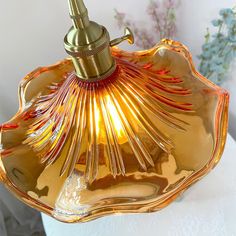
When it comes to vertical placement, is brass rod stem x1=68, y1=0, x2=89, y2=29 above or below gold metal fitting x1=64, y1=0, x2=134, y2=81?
above

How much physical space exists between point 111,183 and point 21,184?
11 centimetres

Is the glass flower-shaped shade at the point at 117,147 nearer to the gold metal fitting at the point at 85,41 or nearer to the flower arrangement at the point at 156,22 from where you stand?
the gold metal fitting at the point at 85,41

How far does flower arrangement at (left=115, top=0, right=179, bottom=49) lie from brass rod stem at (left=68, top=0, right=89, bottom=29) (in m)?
0.61

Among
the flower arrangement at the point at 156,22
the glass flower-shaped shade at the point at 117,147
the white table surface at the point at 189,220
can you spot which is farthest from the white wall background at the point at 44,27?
the glass flower-shaped shade at the point at 117,147

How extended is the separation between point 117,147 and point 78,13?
138 millimetres

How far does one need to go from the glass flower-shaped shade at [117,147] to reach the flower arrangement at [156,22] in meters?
0.56

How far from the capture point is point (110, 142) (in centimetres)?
35

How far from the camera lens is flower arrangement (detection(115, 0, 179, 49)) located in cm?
92

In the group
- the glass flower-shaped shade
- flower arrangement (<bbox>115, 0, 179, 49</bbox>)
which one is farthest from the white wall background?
the glass flower-shaped shade

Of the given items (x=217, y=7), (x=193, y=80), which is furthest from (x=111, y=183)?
(x=217, y=7)

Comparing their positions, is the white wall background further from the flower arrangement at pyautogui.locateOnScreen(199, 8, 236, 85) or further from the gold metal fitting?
the gold metal fitting

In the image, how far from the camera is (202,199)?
29.7 inches

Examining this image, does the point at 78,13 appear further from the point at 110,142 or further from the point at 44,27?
the point at 44,27

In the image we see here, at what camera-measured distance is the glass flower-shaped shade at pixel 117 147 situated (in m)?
0.35
